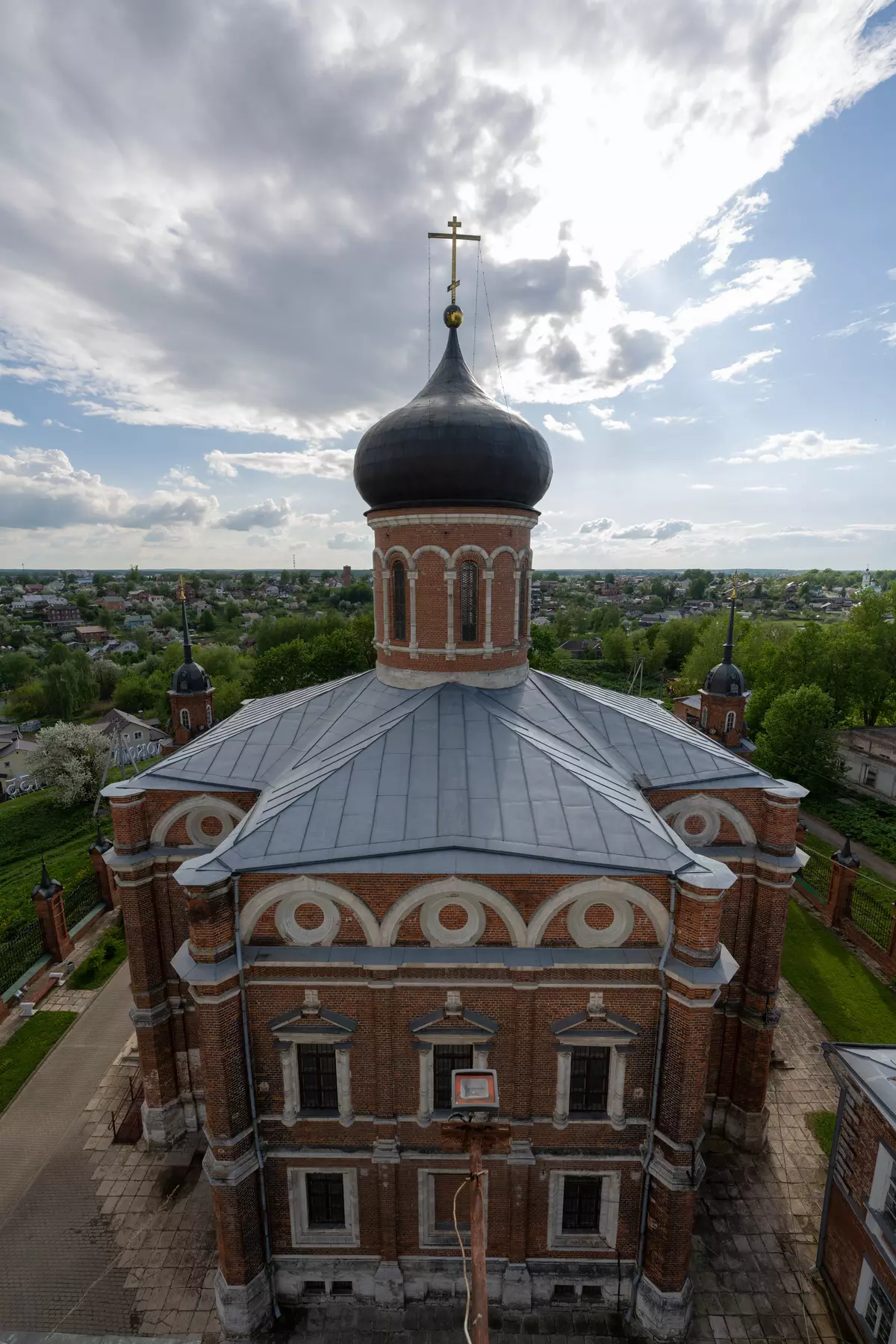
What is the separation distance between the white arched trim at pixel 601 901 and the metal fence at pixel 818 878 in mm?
18473

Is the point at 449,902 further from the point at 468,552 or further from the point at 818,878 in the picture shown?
the point at 818,878

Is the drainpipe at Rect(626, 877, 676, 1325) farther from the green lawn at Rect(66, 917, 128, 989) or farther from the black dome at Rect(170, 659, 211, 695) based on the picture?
the black dome at Rect(170, 659, 211, 695)

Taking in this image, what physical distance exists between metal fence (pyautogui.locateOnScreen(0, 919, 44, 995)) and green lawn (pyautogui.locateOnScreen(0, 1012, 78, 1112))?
1.68 metres

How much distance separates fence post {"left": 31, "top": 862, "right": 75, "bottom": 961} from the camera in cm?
2158

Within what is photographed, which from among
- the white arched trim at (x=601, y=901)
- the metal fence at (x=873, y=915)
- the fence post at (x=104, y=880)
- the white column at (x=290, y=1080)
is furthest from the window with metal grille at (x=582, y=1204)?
the fence post at (x=104, y=880)

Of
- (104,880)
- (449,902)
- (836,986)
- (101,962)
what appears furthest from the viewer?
(104,880)

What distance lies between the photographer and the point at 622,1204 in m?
11.6

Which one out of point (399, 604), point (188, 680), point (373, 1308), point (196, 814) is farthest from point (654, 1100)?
point (188, 680)

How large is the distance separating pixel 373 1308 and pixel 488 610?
14.5 m

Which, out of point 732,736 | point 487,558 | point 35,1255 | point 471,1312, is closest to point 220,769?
point 487,558

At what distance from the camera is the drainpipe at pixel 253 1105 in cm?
1064

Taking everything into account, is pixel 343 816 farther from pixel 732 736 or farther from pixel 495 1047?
pixel 732 736

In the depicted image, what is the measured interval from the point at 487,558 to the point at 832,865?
62.2 ft

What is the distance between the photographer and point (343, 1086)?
11117 mm
